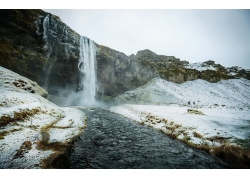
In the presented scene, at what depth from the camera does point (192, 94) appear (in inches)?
1873

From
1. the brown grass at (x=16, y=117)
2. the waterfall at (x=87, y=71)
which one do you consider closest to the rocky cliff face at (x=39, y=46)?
the waterfall at (x=87, y=71)

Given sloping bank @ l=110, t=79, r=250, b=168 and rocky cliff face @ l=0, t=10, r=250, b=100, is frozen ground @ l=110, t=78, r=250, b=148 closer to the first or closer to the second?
sloping bank @ l=110, t=79, r=250, b=168

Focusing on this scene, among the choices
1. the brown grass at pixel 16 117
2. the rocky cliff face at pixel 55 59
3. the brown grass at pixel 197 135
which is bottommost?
the brown grass at pixel 16 117

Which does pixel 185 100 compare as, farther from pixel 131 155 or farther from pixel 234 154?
pixel 131 155

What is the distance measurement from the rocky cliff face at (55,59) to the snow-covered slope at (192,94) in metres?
5.12

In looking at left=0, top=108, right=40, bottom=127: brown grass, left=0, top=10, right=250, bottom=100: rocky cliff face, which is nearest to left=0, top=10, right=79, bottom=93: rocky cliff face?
left=0, top=10, right=250, bottom=100: rocky cliff face

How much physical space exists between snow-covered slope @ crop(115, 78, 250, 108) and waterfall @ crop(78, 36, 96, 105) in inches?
383

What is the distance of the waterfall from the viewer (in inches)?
1499

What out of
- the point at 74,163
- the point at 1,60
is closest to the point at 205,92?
the point at 74,163

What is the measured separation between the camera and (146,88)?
45719mm

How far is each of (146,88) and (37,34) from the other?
110 feet

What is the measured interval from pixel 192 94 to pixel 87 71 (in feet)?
122

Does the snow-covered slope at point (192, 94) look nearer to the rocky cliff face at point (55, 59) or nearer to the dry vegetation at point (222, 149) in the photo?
the rocky cliff face at point (55, 59)

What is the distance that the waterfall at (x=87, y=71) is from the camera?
38.1 metres
